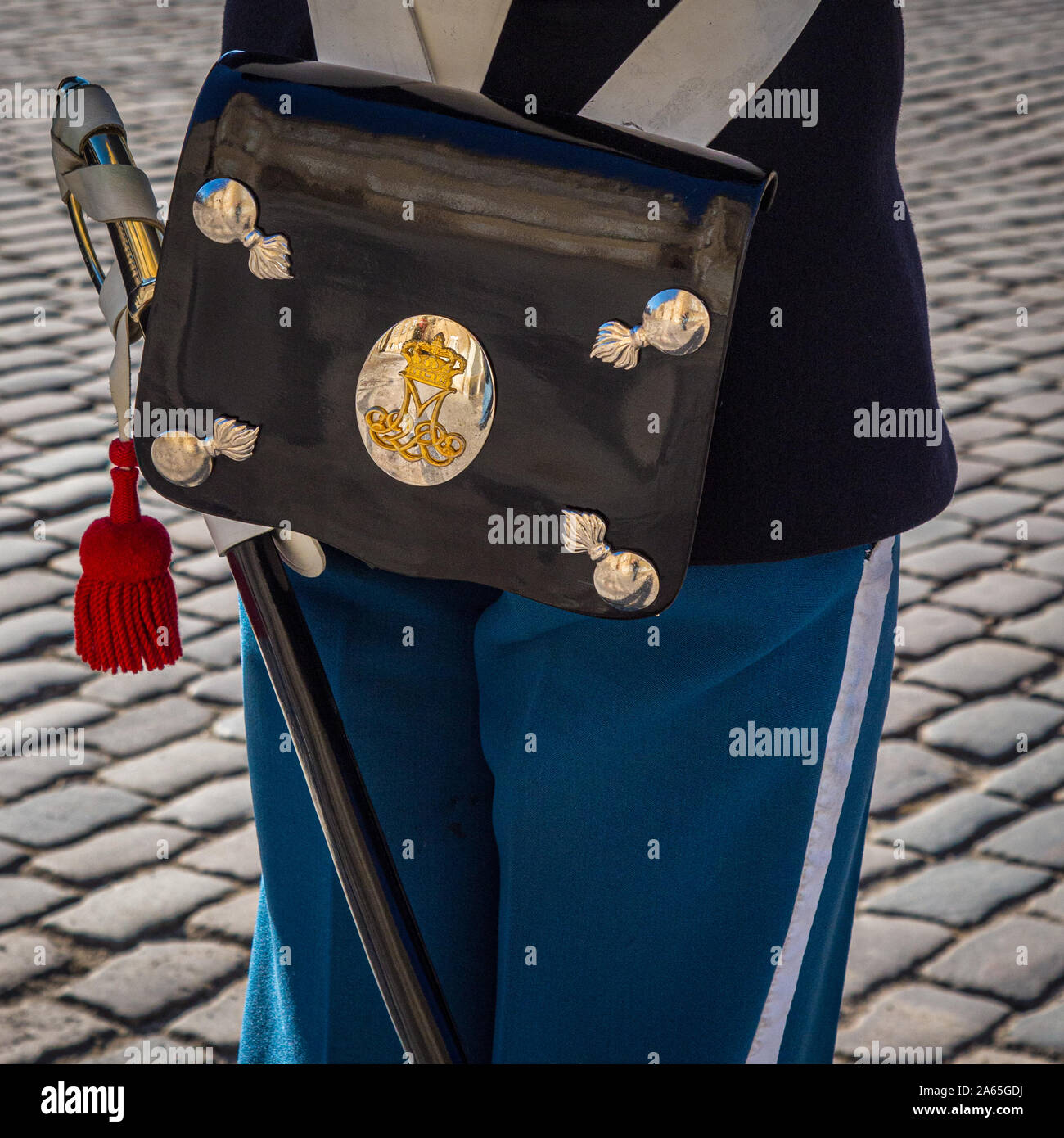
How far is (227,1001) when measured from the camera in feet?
7.15

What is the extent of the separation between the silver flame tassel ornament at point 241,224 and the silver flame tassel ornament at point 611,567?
28 cm

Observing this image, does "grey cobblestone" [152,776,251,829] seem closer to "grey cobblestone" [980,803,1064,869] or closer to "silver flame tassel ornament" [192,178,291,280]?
"grey cobblestone" [980,803,1064,869]

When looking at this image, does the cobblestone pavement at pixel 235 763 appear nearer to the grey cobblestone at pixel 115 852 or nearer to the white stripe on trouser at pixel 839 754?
the grey cobblestone at pixel 115 852

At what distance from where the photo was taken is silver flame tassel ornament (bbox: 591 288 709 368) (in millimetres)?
955

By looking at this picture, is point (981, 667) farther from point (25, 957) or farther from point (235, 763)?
point (25, 957)

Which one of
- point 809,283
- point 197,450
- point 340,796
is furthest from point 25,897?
point 809,283

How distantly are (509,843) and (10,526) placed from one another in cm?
254

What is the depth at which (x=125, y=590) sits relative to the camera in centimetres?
139

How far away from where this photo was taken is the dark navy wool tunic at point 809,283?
3.46 feet

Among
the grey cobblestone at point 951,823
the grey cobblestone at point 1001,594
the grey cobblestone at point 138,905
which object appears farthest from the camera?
the grey cobblestone at point 1001,594

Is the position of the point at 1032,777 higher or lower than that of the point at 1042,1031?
higher

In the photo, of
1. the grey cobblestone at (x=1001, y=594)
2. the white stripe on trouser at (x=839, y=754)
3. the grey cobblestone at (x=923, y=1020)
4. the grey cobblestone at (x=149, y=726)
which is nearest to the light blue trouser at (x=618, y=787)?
the white stripe on trouser at (x=839, y=754)

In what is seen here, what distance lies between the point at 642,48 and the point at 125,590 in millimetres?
710
